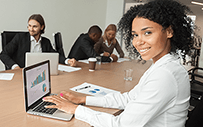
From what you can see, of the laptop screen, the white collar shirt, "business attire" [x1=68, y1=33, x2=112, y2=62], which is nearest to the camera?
the laptop screen

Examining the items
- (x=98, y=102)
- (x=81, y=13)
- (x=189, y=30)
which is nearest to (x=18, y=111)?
(x=98, y=102)

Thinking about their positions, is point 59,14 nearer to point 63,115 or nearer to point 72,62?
point 72,62

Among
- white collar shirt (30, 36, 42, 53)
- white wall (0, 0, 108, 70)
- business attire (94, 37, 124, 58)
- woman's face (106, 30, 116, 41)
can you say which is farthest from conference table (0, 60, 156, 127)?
white wall (0, 0, 108, 70)

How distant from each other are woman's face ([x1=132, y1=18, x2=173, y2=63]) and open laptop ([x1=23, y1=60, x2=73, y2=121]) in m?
0.57

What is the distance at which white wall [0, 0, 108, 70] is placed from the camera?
3.90 m

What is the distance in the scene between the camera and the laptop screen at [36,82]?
3.62 ft

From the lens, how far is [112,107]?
4.24ft

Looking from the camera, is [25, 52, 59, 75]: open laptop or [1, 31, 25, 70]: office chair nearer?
[25, 52, 59, 75]: open laptop

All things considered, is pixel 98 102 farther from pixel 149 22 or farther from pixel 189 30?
pixel 189 30

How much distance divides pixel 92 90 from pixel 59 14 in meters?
3.65

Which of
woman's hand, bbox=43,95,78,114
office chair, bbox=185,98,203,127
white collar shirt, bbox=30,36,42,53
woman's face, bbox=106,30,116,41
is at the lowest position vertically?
office chair, bbox=185,98,203,127

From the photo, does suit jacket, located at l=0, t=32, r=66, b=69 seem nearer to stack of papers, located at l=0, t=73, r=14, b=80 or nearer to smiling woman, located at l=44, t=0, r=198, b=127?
stack of papers, located at l=0, t=73, r=14, b=80

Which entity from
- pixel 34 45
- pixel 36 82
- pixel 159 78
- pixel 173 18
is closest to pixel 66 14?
pixel 34 45

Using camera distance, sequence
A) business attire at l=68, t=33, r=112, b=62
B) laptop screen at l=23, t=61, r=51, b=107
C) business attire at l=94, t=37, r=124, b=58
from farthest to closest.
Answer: business attire at l=94, t=37, r=124, b=58 < business attire at l=68, t=33, r=112, b=62 < laptop screen at l=23, t=61, r=51, b=107
